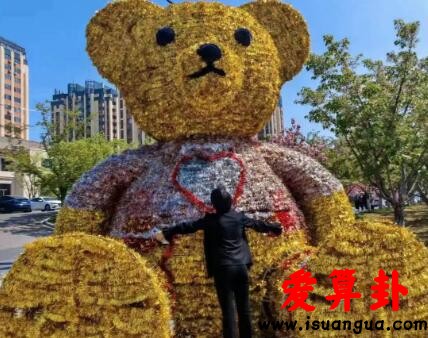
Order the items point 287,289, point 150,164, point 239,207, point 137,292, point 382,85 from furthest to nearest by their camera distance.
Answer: point 382,85 → point 150,164 → point 239,207 → point 287,289 → point 137,292

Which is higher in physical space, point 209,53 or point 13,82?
point 13,82

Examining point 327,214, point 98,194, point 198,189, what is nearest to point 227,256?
point 198,189

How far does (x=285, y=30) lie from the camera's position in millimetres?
4055

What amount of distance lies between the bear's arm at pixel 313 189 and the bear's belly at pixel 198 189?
5.5 inches

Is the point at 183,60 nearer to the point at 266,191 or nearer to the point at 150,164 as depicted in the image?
the point at 150,164

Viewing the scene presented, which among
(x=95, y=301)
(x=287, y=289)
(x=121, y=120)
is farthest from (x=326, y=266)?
(x=121, y=120)

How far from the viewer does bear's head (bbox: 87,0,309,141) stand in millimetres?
3365

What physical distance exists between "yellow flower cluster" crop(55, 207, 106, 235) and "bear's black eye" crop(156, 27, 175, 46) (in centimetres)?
133

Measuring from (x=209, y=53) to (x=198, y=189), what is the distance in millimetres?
933

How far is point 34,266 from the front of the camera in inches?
107

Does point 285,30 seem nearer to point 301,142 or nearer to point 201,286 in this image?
point 201,286

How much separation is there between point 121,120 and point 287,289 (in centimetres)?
9069

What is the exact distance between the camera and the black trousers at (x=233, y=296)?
271 cm

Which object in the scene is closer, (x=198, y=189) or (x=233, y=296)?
(x=233, y=296)
